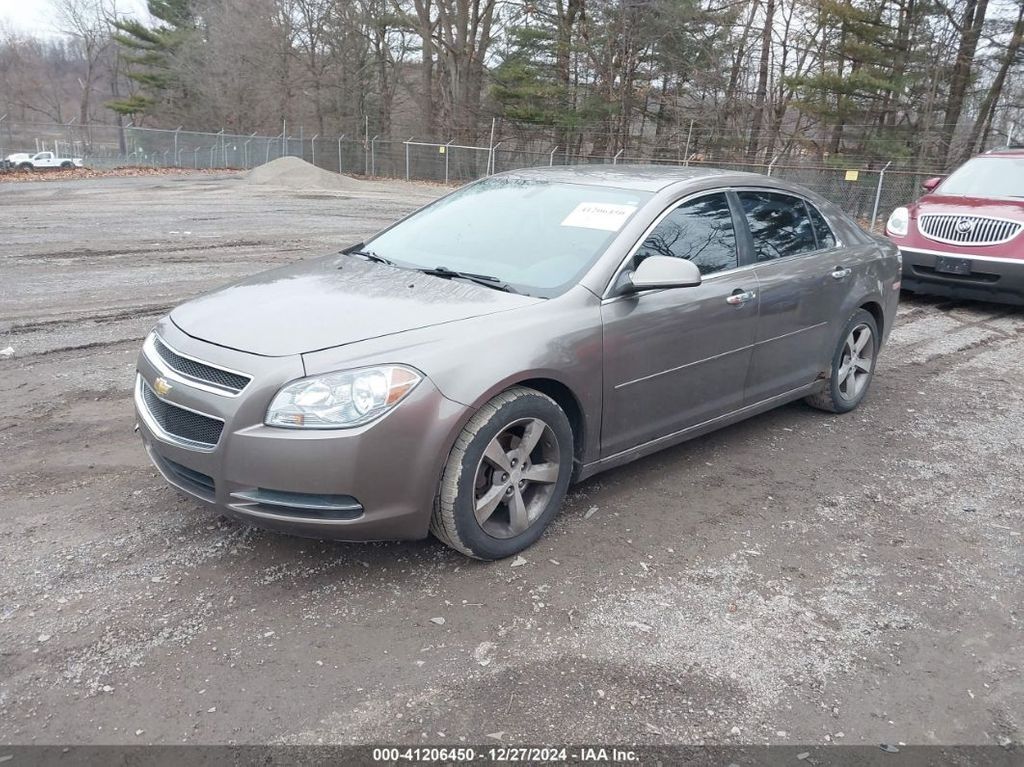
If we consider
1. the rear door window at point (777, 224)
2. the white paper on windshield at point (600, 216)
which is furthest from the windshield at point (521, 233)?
the rear door window at point (777, 224)

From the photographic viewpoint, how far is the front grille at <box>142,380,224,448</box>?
3049 millimetres

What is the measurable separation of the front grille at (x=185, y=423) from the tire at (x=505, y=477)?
35.7 inches

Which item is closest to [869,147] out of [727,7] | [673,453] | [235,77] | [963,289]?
[727,7]

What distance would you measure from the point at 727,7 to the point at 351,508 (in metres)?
30.9

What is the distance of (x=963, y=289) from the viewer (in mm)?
8852

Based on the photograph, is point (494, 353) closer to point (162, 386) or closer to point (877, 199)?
point (162, 386)

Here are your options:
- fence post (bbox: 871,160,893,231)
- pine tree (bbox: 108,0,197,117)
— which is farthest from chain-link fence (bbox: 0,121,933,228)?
pine tree (bbox: 108,0,197,117)

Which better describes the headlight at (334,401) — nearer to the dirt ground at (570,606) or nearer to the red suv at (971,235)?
the dirt ground at (570,606)

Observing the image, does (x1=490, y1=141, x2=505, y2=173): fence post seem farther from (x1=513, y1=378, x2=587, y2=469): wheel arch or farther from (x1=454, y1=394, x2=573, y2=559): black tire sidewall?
(x1=454, y1=394, x2=573, y2=559): black tire sidewall

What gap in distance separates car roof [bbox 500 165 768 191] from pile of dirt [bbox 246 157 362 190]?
875 inches

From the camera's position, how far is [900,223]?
943cm

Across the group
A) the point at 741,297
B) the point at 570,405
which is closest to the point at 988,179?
the point at 741,297

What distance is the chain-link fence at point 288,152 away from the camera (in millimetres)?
32500

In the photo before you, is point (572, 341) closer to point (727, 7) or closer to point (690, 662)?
point (690, 662)
